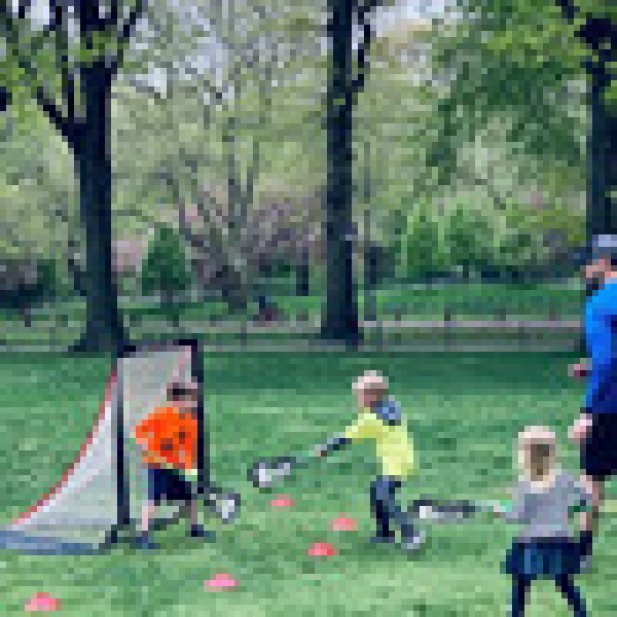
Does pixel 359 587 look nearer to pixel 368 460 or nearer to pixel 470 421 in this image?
pixel 368 460

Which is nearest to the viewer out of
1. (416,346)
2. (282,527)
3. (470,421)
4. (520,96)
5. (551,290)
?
(282,527)

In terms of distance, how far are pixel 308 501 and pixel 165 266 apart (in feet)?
122

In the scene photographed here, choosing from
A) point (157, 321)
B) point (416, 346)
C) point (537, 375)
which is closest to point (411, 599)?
point (537, 375)

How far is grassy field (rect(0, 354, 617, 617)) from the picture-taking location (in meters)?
8.84

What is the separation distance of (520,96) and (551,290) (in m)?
28.7

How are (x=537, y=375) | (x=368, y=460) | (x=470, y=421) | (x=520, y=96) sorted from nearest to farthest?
(x=368, y=460) < (x=470, y=421) < (x=537, y=375) < (x=520, y=96)

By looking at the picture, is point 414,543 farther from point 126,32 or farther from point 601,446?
point 126,32

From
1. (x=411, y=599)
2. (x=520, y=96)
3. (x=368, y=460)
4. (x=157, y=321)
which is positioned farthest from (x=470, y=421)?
(x=157, y=321)

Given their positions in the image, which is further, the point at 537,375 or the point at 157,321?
the point at 157,321

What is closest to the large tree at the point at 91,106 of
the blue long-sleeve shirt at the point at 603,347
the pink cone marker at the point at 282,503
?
the pink cone marker at the point at 282,503

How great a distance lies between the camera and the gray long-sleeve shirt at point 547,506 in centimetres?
735

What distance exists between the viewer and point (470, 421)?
59.0ft

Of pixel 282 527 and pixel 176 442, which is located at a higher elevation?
pixel 176 442

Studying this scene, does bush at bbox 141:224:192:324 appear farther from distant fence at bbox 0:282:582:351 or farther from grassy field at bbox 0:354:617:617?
grassy field at bbox 0:354:617:617
